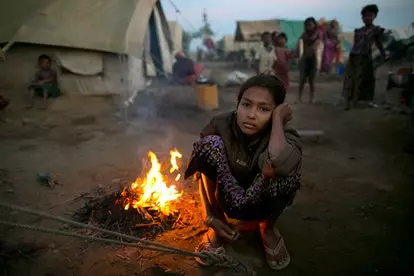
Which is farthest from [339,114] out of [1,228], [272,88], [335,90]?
[1,228]

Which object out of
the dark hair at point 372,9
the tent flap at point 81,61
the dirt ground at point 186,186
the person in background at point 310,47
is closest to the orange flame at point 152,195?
the dirt ground at point 186,186

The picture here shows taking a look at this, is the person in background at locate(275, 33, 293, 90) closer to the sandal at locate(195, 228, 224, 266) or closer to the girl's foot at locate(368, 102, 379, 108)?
the girl's foot at locate(368, 102, 379, 108)

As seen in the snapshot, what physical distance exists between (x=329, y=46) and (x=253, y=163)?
14330 millimetres

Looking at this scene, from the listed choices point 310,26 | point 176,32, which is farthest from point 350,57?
point 176,32

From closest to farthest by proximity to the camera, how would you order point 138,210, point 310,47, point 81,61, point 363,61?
point 138,210 < point 363,61 < point 81,61 < point 310,47

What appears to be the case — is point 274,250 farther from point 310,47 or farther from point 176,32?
point 176,32

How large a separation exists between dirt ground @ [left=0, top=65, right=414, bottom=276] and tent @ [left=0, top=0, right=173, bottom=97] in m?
0.61

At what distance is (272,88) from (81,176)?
2.60m

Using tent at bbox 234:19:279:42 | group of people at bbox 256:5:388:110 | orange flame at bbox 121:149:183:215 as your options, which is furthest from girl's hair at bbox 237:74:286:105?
tent at bbox 234:19:279:42

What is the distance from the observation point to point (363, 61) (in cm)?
632

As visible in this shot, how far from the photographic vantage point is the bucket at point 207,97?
24.3 feet

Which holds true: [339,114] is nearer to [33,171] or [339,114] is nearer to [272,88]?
[272,88]

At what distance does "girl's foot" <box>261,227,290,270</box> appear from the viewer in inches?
82.7

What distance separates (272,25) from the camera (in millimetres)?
19828
